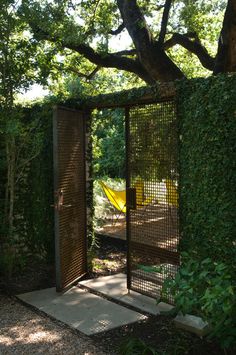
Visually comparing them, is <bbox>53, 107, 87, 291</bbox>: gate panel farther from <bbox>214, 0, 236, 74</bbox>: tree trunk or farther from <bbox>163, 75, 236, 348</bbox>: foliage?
<bbox>214, 0, 236, 74</bbox>: tree trunk

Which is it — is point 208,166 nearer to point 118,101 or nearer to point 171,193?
point 171,193

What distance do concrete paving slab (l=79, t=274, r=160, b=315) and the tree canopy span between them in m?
2.84

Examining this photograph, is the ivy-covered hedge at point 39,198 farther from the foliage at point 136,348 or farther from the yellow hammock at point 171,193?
the foliage at point 136,348

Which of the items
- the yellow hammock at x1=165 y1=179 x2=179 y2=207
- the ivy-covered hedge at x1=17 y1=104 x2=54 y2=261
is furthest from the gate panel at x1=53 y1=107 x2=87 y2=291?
the yellow hammock at x1=165 y1=179 x2=179 y2=207

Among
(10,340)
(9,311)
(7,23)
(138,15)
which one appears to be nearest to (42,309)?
(9,311)

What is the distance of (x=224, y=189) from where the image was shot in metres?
3.54

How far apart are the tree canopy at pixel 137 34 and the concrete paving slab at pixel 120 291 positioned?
2840 millimetres

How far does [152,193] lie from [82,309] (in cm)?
140

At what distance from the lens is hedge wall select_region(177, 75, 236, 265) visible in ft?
11.4

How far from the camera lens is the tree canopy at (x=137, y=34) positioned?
20.8ft

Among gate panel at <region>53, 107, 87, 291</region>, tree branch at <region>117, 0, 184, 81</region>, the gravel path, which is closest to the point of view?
the gravel path

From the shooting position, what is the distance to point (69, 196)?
503 centimetres

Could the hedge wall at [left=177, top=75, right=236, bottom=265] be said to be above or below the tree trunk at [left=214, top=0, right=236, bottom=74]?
below

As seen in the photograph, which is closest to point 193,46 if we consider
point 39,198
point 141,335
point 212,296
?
point 39,198
